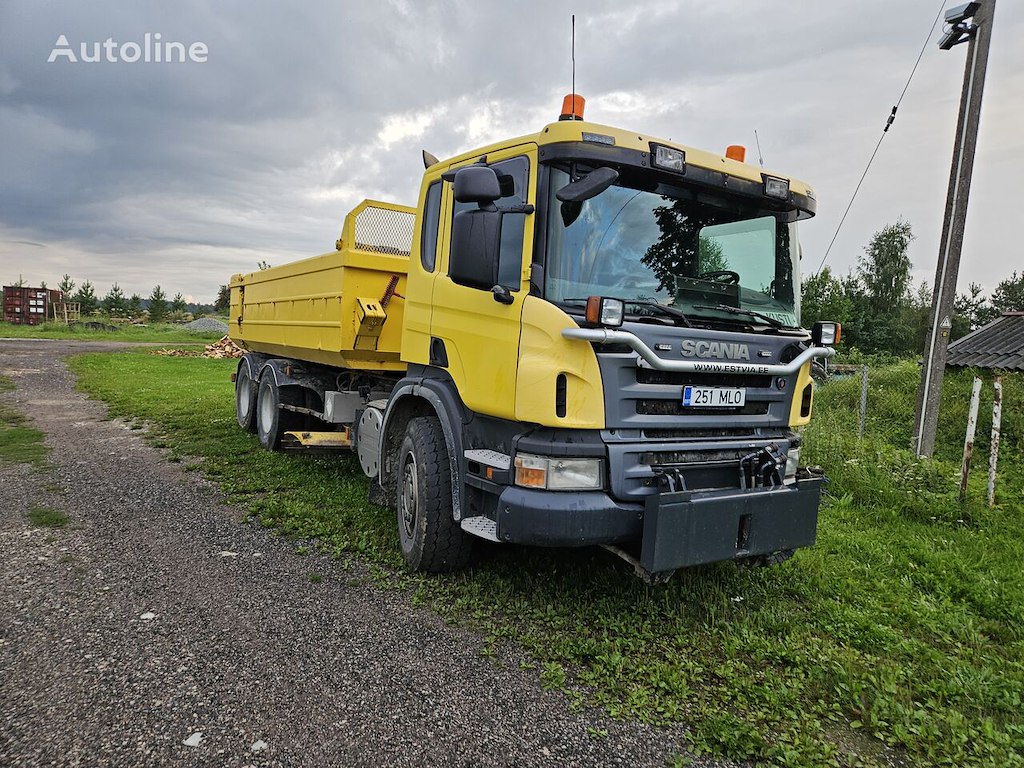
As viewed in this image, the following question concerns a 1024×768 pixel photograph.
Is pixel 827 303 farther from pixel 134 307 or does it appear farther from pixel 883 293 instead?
pixel 134 307

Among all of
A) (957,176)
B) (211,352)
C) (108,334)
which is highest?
(957,176)

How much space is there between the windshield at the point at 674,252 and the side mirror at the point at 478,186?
31cm

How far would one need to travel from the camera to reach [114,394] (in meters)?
13.2

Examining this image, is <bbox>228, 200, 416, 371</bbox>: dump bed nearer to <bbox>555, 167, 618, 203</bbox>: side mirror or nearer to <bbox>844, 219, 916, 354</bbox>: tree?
<bbox>555, 167, 618, 203</bbox>: side mirror

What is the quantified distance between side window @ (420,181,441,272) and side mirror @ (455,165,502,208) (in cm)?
95

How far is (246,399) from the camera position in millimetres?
9430

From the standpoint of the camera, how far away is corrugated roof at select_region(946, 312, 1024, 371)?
1242 cm

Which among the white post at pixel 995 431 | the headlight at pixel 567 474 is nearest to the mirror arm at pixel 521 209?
the headlight at pixel 567 474

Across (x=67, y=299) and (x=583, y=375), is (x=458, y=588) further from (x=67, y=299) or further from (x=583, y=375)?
(x=67, y=299)

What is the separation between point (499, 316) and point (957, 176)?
582 cm

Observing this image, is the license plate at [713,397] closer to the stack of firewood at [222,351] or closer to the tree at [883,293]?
the stack of firewood at [222,351]

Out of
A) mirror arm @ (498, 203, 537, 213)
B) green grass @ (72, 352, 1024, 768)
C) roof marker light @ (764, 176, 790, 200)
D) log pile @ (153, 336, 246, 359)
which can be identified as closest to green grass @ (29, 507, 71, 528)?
green grass @ (72, 352, 1024, 768)

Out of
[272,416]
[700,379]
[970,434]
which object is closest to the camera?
[700,379]

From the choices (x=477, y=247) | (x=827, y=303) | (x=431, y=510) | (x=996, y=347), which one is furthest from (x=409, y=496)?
(x=827, y=303)
